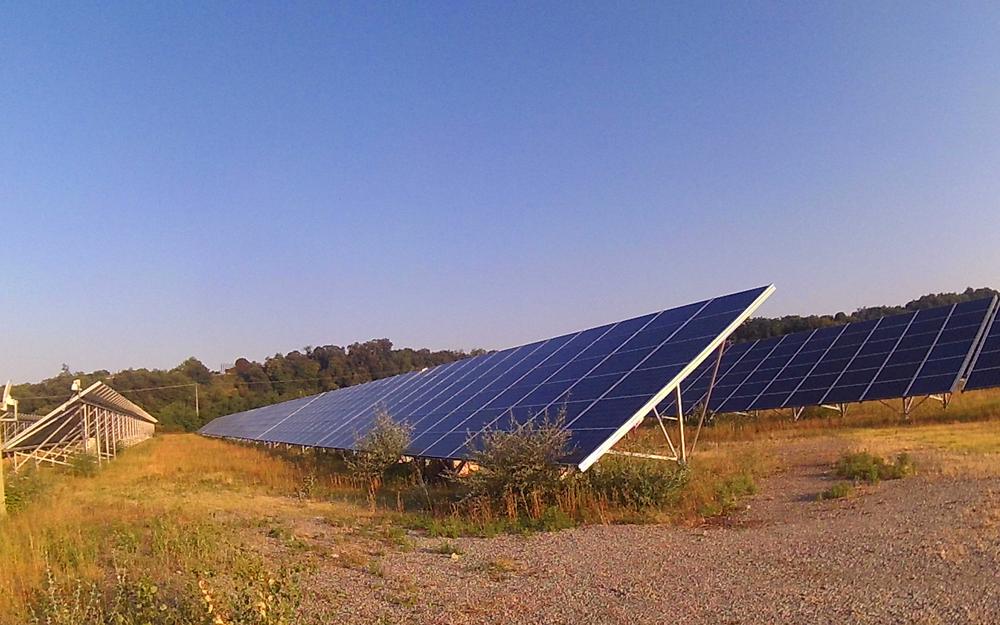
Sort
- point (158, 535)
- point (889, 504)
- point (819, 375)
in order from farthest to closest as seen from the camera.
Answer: point (819, 375) < point (889, 504) < point (158, 535)

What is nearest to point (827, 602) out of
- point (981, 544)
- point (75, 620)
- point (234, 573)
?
point (981, 544)

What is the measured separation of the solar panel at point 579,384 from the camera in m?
12.7

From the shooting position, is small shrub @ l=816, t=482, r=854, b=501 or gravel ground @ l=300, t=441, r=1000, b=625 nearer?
gravel ground @ l=300, t=441, r=1000, b=625

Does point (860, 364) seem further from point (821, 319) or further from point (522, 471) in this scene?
point (821, 319)

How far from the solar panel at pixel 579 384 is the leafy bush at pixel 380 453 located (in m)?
0.33

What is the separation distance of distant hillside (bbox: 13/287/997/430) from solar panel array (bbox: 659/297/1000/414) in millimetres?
59008

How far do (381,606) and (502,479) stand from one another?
5.28 m

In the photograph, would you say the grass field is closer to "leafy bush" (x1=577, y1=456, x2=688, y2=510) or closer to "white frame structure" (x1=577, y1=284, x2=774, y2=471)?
"leafy bush" (x1=577, y1=456, x2=688, y2=510)

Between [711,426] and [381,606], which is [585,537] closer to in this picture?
[381,606]

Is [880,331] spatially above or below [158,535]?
above

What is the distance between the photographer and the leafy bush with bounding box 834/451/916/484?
1338 cm

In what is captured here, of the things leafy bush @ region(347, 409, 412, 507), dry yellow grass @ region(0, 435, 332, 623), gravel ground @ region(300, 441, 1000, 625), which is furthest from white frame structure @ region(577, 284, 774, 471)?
→ leafy bush @ region(347, 409, 412, 507)

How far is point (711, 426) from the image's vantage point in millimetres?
29953

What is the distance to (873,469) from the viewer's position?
44.4ft
